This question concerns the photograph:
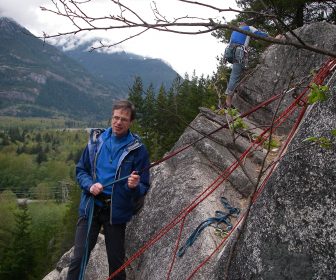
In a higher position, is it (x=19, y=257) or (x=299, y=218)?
(x=299, y=218)

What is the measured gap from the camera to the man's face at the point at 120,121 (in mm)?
4922

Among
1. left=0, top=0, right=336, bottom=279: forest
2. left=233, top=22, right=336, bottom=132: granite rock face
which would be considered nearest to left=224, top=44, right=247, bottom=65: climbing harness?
left=0, top=0, right=336, bottom=279: forest

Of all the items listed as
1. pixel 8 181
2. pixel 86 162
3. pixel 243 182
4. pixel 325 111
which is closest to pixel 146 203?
pixel 243 182

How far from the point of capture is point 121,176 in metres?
4.86

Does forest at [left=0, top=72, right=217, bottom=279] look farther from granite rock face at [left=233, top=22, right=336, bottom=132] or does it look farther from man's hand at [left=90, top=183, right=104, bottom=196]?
granite rock face at [left=233, top=22, right=336, bottom=132]

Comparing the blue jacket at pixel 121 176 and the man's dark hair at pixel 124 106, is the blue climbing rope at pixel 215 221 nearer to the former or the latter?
the blue jacket at pixel 121 176

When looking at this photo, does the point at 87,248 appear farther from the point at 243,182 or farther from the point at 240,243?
the point at 243,182

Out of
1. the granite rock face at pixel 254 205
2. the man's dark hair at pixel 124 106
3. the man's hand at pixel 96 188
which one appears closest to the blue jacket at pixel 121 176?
the man's hand at pixel 96 188

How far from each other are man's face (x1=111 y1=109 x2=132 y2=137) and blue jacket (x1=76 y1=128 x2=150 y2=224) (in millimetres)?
192

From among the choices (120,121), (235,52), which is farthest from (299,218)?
(235,52)

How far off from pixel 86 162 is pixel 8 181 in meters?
140

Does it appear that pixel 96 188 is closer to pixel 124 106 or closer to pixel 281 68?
pixel 124 106

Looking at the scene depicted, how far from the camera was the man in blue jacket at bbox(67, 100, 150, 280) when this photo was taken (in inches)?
192

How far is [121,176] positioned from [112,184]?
15cm
